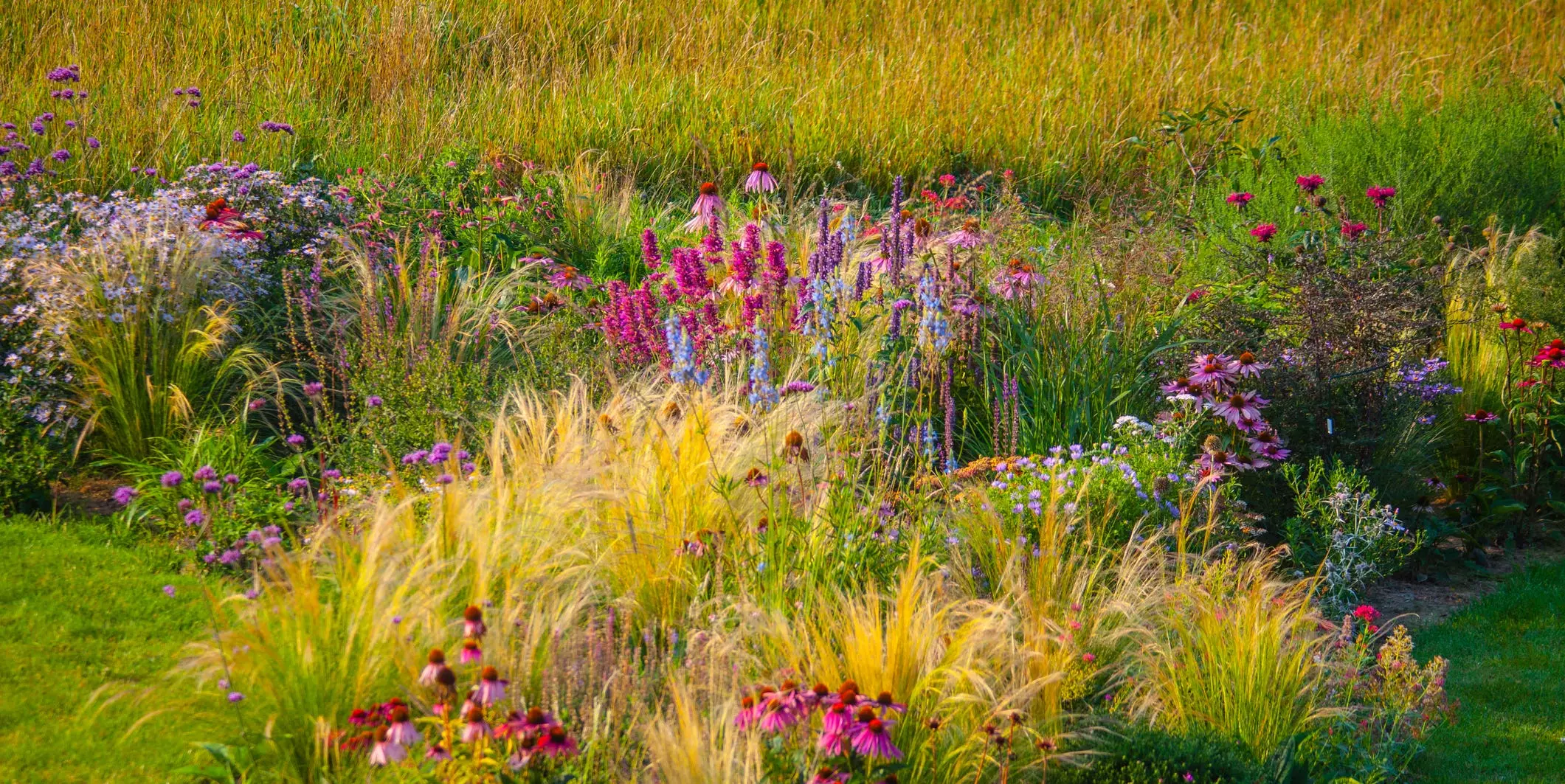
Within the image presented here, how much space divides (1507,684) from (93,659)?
4.37 meters

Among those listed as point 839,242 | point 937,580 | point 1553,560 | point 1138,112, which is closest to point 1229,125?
point 1138,112

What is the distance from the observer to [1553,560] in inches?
198

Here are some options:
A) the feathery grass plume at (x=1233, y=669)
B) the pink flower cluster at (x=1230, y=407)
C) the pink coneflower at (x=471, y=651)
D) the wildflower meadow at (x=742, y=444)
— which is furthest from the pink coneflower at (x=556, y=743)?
the pink flower cluster at (x=1230, y=407)

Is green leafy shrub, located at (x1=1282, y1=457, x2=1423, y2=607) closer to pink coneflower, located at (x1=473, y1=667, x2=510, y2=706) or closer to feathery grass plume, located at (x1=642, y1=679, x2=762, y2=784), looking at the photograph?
feathery grass plume, located at (x1=642, y1=679, x2=762, y2=784)

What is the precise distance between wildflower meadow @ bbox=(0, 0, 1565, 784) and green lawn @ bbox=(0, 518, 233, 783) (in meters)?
0.02

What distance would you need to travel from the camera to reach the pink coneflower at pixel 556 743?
7.15 feet

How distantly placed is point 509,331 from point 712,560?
206 cm

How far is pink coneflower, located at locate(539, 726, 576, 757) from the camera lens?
218cm

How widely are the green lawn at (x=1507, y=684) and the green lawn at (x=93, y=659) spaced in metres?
3.38

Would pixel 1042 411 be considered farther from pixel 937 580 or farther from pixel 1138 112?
pixel 1138 112

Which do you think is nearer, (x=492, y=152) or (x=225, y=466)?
(x=225, y=466)

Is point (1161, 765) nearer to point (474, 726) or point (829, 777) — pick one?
point (829, 777)

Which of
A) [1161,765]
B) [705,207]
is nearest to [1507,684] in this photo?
[1161,765]

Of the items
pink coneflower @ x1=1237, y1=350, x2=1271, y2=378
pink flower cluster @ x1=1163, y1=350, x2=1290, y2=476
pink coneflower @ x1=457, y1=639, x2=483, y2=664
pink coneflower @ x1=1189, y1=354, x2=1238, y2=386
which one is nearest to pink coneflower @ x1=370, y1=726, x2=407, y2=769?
pink coneflower @ x1=457, y1=639, x2=483, y2=664
